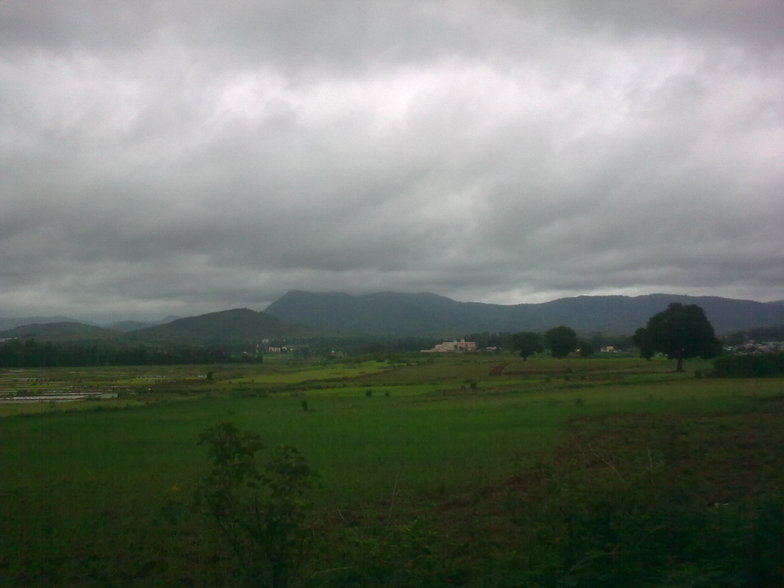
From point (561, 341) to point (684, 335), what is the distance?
25494mm

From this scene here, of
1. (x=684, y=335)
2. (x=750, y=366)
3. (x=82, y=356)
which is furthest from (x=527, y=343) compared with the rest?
(x=82, y=356)

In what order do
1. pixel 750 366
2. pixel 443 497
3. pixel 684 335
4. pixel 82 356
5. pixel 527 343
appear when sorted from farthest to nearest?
pixel 82 356 < pixel 527 343 < pixel 684 335 < pixel 750 366 < pixel 443 497

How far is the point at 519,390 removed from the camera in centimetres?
4734

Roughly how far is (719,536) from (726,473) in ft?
21.2

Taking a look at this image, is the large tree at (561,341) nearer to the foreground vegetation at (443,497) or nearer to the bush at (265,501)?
the foreground vegetation at (443,497)

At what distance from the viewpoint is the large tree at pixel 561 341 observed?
285ft

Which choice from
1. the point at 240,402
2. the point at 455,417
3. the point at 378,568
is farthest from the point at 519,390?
the point at 378,568

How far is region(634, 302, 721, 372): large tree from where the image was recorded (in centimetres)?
6161

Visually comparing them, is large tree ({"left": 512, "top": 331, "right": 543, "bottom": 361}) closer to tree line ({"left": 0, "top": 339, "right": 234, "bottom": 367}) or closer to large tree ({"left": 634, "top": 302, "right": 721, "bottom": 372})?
large tree ({"left": 634, "top": 302, "right": 721, "bottom": 372})

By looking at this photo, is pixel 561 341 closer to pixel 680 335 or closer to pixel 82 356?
pixel 680 335

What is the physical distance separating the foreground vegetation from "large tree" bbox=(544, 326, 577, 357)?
52.4m

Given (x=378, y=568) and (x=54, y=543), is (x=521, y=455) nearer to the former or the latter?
(x=378, y=568)

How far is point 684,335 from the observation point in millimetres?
61938

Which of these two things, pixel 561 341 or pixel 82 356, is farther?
pixel 82 356
